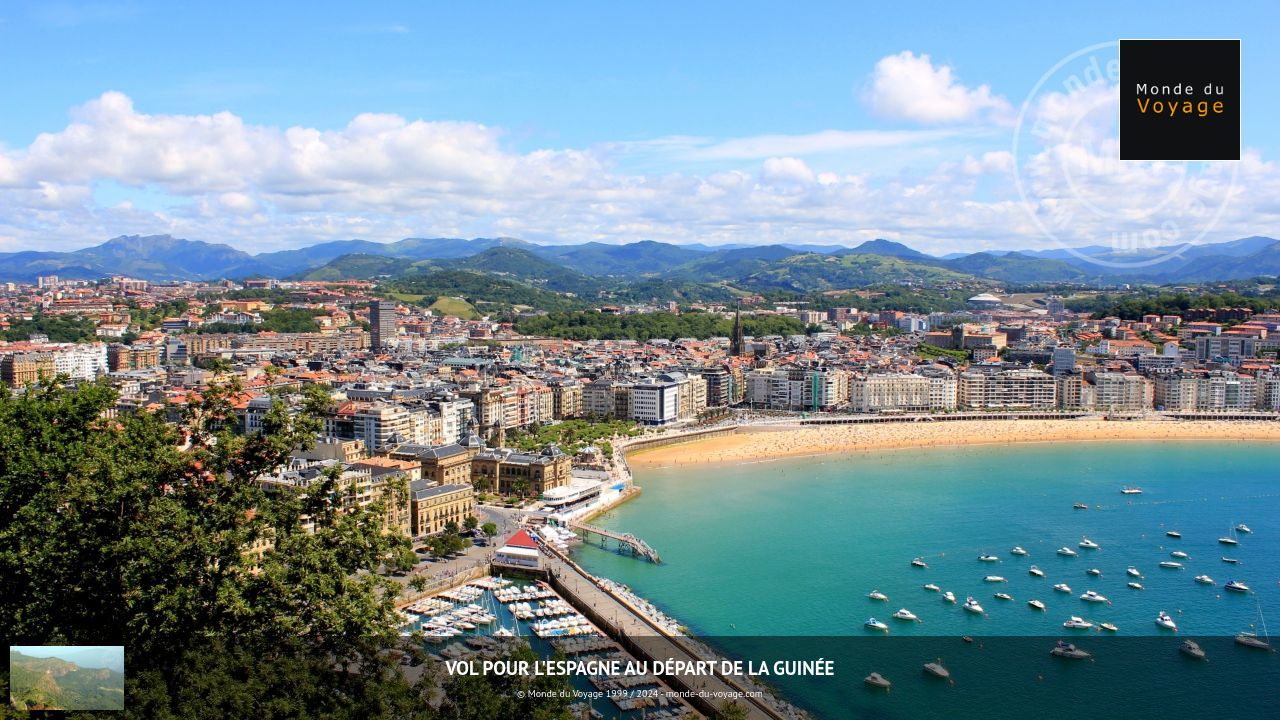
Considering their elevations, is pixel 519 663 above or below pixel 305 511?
below

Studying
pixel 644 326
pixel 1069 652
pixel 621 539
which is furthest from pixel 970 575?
pixel 644 326

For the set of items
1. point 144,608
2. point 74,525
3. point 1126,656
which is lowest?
point 1126,656

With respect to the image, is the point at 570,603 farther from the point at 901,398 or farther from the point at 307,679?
the point at 901,398

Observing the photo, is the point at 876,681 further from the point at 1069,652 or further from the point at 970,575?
the point at 970,575

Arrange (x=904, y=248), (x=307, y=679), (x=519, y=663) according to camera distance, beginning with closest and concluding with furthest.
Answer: (x=307, y=679) → (x=519, y=663) → (x=904, y=248)

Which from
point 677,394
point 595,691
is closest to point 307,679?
point 595,691

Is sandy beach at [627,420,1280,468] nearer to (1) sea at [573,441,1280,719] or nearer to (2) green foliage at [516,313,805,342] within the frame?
(1) sea at [573,441,1280,719]

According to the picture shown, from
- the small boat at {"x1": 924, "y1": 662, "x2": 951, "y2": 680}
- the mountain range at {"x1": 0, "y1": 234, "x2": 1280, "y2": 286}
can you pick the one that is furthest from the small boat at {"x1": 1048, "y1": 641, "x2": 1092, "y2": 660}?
the mountain range at {"x1": 0, "y1": 234, "x2": 1280, "y2": 286}

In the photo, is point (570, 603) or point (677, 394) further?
point (677, 394)
